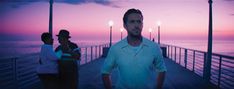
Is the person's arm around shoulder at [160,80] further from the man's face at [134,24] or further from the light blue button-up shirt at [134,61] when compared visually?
the man's face at [134,24]

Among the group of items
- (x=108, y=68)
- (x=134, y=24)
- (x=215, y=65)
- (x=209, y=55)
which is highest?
(x=134, y=24)

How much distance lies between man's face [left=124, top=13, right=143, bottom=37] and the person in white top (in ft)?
8.92

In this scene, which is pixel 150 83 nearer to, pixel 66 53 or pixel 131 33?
pixel 66 53

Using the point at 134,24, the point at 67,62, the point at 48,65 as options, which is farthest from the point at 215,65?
the point at 134,24

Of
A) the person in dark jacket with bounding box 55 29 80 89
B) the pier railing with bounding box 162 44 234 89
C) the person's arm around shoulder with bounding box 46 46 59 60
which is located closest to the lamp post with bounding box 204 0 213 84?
the pier railing with bounding box 162 44 234 89

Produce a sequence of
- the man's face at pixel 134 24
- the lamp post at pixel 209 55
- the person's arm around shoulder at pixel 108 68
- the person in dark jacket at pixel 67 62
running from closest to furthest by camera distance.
A: the man's face at pixel 134 24
the person's arm around shoulder at pixel 108 68
the person in dark jacket at pixel 67 62
the lamp post at pixel 209 55

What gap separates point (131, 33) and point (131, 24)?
3.1 inches

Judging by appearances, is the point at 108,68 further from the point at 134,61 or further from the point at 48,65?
the point at 48,65

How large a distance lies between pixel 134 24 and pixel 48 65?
2867 millimetres

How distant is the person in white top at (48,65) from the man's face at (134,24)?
2.72m

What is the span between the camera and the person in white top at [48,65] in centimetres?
537

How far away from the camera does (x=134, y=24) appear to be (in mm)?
2842

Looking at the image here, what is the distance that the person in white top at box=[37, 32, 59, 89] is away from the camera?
537 centimetres

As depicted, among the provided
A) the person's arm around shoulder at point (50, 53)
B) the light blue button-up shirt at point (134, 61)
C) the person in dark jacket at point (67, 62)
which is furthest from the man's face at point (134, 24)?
the person in dark jacket at point (67, 62)
